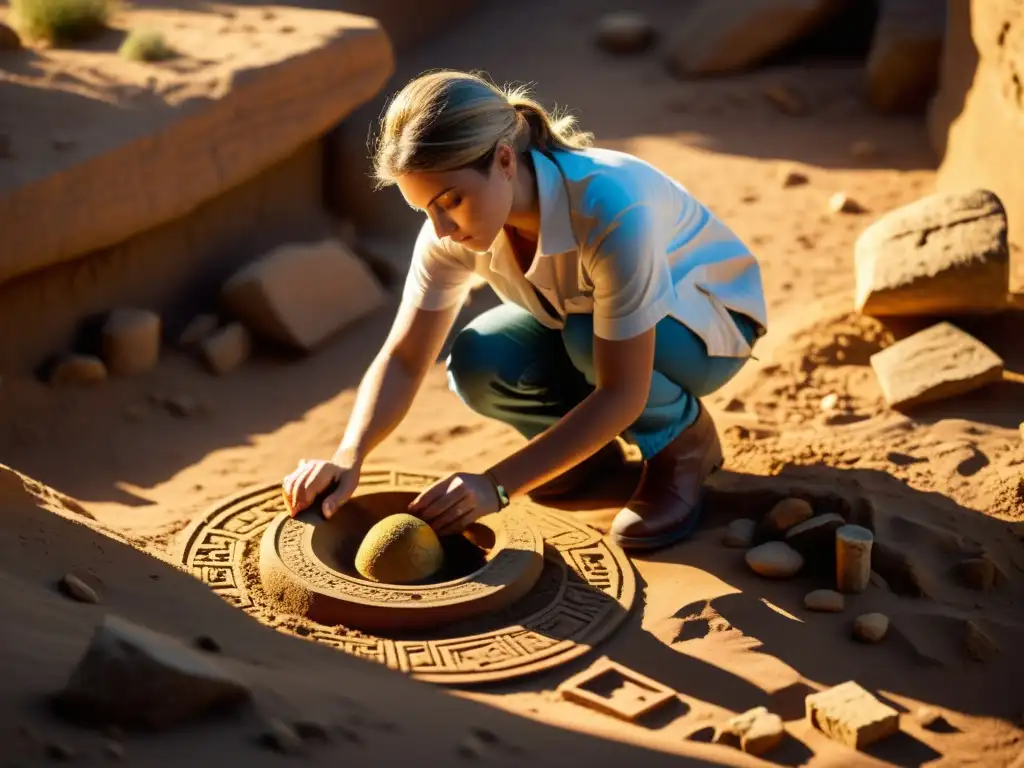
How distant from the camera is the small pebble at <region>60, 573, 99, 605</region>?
9.56 feet

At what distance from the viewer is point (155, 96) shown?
5309 mm

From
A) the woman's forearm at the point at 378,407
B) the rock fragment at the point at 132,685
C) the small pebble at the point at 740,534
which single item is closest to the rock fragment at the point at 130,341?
the woman's forearm at the point at 378,407

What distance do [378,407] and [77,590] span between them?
96cm

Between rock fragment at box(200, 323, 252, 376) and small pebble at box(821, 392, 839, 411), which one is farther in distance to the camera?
rock fragment at box(200, 323, 252, 376)

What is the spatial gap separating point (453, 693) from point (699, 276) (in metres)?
1.41

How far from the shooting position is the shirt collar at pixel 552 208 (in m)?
3.13

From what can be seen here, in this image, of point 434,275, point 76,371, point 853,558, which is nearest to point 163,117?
point 76,371

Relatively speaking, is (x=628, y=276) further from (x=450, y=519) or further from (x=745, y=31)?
(x=745, y=31)

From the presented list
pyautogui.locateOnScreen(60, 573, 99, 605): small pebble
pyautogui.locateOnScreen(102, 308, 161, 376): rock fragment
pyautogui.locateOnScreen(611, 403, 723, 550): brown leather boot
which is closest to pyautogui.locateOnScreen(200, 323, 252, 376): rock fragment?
pyautogui.locateOnScreen(102, 308, 161, 376): rock fragment

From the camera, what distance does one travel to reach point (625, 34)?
830 centimetres

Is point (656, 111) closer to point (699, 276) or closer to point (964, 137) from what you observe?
point (964, 137)

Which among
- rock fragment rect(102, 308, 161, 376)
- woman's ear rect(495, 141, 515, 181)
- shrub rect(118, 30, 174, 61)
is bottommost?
rock fragment rect(102, 308, 161, 376)

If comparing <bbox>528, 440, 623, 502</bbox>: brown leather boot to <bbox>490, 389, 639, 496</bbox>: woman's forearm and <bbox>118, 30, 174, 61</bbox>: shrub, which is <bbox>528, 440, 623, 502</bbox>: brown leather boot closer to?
<bbox>490, 389, 639, 496</bbox>: woman's forearm

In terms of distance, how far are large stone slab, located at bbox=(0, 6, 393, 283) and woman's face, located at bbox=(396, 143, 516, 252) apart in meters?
2.16
